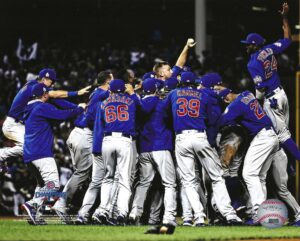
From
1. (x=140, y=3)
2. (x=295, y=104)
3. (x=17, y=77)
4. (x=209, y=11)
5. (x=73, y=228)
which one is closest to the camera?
(x=73, y=228)

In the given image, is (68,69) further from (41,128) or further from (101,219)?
(101,219)

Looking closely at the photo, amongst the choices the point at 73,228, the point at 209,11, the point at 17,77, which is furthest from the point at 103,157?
the point at 209,11

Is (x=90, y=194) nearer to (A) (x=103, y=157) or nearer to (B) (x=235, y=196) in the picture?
(A) (x=103, y=157)

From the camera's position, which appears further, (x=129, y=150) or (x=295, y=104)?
(x=295, y=104)

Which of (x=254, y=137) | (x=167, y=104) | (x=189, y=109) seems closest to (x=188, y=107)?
(x=189, y=109)

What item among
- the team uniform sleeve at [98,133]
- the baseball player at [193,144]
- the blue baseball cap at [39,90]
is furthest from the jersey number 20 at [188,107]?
the blue baseball cap at [39,90]

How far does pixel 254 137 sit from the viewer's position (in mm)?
15453

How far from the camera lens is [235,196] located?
16.3 m

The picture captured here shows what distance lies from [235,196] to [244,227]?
5.24ft

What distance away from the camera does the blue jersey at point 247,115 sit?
15.1 m

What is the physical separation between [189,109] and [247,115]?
3.33 feet

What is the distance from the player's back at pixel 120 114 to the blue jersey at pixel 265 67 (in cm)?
231

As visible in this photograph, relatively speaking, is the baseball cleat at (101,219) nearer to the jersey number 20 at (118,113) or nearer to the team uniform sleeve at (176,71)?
the jersey number 20 at (118,113)

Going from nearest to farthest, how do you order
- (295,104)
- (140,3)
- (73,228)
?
(73,228)
(295,104)
(140,3)
